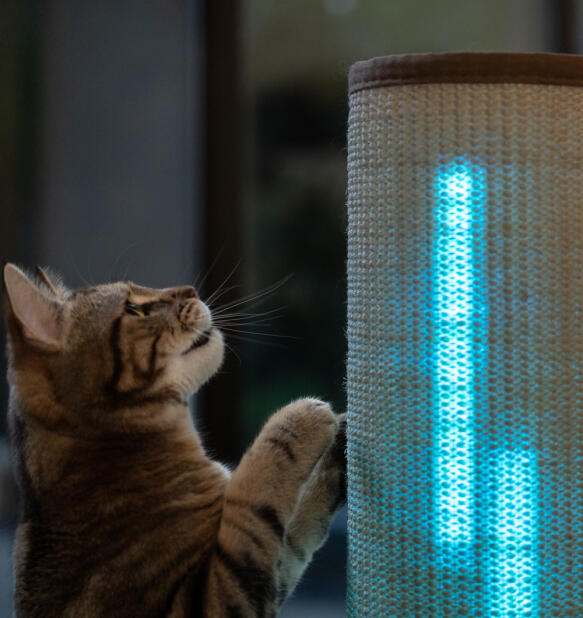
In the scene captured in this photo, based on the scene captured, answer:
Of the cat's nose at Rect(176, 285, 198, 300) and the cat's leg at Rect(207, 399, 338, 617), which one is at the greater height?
the cat's nose at Rect(176, 285, 198, 300)

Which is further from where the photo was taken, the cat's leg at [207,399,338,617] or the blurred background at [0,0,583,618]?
the blurred background at [0,0,583,618]

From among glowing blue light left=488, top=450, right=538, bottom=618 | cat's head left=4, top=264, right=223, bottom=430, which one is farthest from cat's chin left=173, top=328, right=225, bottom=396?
glowing blue light left=488, top=450, right=538, bottom=618

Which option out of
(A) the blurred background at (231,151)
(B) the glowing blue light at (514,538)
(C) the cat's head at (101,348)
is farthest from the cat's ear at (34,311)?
(A) the blurred background at (231,151)

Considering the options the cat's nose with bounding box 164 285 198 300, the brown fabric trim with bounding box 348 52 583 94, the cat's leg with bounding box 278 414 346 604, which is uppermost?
the brown fabric trim with bounding box 348 52 583 94

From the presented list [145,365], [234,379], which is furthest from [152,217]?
[145,365]

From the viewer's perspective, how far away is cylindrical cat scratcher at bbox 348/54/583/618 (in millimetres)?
929

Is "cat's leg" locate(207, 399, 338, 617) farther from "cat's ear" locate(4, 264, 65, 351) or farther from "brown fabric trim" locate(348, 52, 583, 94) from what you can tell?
"brown fabric trim" locate(348, 52, 583, 94)

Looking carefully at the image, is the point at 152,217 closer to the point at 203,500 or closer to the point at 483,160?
the point at 203,500

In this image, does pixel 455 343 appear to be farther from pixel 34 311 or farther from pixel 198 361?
pixel 34 311

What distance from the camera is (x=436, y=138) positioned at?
942 mm

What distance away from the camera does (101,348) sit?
1.21 m

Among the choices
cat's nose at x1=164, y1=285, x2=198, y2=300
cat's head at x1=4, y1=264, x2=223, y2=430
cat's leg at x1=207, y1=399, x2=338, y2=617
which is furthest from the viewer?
cat's nose at x1=164, y1=285, x2=198, y2=300

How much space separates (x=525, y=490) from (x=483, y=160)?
0.35 meters

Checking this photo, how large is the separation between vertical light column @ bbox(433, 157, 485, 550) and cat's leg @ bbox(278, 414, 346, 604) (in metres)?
0.28
